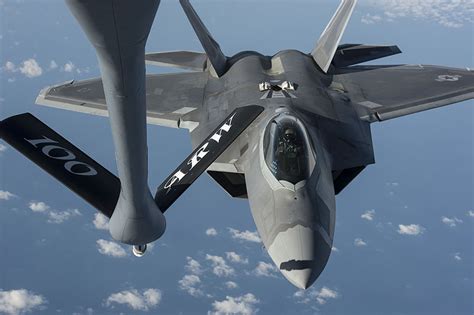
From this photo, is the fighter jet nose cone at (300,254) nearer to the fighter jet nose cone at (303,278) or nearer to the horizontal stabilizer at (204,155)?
the fighter jet nose cone at (303,278)

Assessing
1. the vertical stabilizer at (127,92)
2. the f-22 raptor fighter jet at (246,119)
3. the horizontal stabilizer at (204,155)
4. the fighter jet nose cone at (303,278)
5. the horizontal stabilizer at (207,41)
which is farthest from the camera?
the horizontal stabilizer at (207,41)

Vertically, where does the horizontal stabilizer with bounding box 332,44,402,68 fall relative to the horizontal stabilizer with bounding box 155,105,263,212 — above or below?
above

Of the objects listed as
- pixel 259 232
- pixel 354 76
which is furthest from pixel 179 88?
pixel 259 232

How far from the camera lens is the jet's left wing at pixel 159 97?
19566mm

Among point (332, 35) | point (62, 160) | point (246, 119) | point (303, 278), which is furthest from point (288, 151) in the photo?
point (332, 35)

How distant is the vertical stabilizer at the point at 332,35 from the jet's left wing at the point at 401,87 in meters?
0.95

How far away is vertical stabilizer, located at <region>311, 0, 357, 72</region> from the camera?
68.2ft

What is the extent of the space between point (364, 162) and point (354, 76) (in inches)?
231

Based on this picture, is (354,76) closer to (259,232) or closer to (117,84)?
(259,232)

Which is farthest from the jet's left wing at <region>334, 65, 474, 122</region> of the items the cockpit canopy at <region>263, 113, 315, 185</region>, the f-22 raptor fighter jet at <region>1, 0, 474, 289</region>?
the cockpit canopy at <region>263, 113, 315, 185</region>

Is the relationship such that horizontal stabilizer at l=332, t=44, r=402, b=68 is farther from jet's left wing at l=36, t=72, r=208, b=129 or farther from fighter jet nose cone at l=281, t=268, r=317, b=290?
fighter jet nose cone at l=281, t=268, r=317, b=290

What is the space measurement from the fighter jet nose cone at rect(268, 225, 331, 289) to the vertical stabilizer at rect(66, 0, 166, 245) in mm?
4761

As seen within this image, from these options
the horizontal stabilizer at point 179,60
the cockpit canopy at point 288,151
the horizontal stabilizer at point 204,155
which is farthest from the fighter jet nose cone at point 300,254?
the horizontal stabilizer at point 179,60

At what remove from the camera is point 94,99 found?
67.5ft
